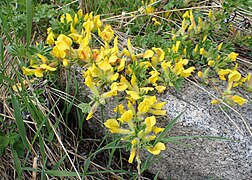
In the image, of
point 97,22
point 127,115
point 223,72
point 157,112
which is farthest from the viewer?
point 97,22

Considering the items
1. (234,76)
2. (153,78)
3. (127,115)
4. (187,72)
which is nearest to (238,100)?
(234,76)

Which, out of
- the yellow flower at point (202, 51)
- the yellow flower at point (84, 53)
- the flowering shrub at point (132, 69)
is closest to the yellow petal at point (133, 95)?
the flowering shrub at point (132, 69)

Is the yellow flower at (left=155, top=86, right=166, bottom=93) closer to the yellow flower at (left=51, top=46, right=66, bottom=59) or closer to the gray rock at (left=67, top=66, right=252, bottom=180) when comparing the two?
the gray rock at (left=67, top=66, right=252, bottom=180)

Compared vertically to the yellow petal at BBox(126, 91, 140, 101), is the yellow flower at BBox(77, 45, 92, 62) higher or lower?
higher

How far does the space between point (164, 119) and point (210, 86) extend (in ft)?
0.75

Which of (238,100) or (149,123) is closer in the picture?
(149,123)

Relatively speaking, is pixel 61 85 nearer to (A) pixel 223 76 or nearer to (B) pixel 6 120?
(B) pixel 6 120

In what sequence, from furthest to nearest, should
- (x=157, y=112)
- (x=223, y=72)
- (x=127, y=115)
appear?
(x=223, y=72) → (x=157, y=112) → (x=127, y=115)

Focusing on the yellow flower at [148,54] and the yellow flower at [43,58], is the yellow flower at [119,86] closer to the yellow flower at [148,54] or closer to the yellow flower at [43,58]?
the yellow flower at [148,54]

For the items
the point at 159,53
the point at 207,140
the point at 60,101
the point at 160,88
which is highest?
the point at 159,53

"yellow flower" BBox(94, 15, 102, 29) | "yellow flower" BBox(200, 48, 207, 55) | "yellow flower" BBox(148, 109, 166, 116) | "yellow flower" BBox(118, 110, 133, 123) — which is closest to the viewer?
"yellow flower" BBox(118, 110, 133, 123)

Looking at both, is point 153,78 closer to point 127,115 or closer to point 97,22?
point 127,115

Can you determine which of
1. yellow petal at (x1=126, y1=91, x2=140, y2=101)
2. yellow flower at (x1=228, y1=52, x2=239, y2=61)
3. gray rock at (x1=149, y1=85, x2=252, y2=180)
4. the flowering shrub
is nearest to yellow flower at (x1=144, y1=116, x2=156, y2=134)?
the flowering shrub

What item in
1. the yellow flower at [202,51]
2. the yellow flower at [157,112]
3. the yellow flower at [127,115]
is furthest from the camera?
the yellow flower at [202,51]
